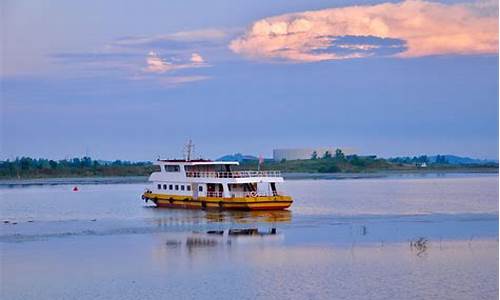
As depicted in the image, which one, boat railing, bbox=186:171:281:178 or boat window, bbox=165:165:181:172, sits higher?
boat window, bbox=165:165:181:172

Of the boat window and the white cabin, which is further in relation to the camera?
the boat window

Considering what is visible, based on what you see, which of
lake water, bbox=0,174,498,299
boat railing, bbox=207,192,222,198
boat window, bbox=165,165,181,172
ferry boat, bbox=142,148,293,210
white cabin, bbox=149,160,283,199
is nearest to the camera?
lake water, bbox=0,174,498,299

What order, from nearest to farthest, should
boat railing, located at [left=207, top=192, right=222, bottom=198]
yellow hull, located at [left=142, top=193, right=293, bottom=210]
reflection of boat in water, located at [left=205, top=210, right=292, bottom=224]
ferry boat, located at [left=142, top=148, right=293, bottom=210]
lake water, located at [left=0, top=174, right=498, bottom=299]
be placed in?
lake water, located at [left=0, top=174, right=498, bottom=299] → reflection of boat in water, located at [left=205, top=210, right=292, bottom=224] → yellow hull, located at [left=142, top=193, right=293, bottom=210] → ferry boat, located at [left=142, top=148, right=293, bottom=210] → boat railing, located at [left=207, top=192, right=222, bottom=198]

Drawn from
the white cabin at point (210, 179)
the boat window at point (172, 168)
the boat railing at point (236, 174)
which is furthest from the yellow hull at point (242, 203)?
the boat window at point (172, 168)

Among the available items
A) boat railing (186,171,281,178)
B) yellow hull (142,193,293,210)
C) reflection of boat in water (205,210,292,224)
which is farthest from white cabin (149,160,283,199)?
reflection of boat in water (205,210,292,224)

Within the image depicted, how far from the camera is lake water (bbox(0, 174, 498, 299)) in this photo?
30.5m

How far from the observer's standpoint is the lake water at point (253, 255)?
1200 inches

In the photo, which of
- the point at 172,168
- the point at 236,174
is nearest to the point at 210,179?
the point at 236,174

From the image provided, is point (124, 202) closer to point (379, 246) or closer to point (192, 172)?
point (192, 172)

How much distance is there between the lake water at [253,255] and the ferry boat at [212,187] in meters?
0.91

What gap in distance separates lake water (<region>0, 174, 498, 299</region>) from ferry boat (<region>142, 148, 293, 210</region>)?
2.99ft

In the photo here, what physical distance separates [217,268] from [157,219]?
78.2ft

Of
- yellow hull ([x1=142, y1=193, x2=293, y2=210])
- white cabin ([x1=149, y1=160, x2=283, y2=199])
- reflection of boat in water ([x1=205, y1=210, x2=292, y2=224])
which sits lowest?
reflection of boat in water ([x1=205, y1=210, x2=292, y2=224])

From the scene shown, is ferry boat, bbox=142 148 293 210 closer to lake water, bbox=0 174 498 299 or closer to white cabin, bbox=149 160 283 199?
white cabin, bbox=149 160 283 199
